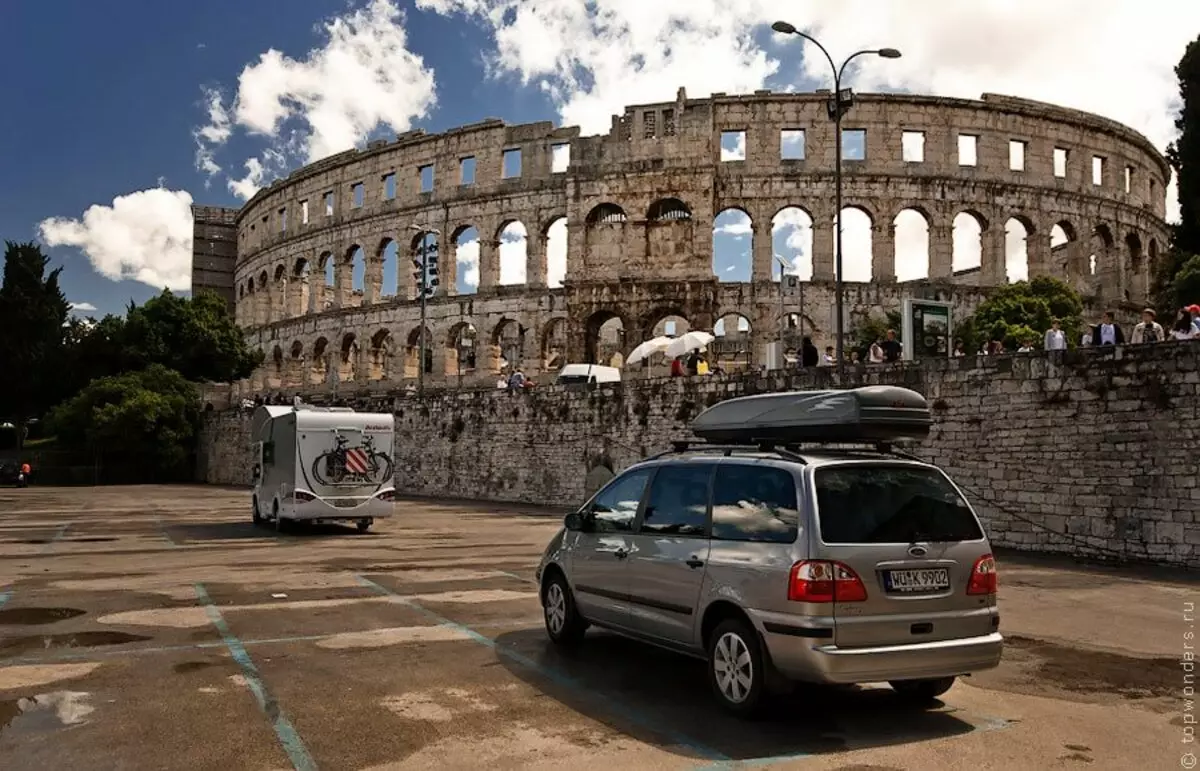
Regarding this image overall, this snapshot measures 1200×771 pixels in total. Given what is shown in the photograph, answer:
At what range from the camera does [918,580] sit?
19.3ft

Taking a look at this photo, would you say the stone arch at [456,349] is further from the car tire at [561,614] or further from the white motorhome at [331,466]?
the car tire at [561,614]

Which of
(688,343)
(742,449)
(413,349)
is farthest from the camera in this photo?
(413,349)

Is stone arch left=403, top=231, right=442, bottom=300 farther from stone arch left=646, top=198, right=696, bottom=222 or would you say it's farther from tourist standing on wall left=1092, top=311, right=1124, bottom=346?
tourist standing on wall left=1092, top=311, right=1124, bottom=346

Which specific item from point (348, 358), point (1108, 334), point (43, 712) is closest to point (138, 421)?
point (348, 358)

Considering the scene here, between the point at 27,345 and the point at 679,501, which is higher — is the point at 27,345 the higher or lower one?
the higher one

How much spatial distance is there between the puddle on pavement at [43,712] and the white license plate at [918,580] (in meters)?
5.16

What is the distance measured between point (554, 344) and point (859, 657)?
46246 mm

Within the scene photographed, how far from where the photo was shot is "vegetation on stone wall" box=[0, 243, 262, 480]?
167 ft

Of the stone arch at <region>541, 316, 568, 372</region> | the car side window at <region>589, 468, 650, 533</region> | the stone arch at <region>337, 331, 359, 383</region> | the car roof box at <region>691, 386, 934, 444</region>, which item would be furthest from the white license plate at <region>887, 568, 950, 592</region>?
the stone arch at <region>337, 331, 359, 383</region>

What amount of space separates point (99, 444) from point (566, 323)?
2620cm

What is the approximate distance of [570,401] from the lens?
29156 mm

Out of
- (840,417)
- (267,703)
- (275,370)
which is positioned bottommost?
(267,703)

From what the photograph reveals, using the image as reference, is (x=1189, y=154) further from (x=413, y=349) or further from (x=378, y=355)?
(x=378, y=355)

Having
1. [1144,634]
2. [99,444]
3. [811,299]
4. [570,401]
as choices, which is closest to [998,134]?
[811,299]
